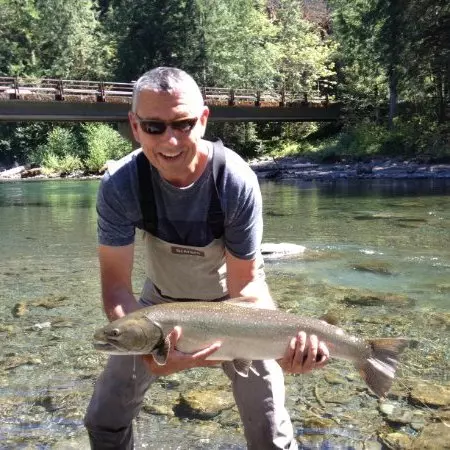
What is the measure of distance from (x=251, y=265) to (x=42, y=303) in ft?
19.2

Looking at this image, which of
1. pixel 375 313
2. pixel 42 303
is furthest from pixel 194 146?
pixel 42 303

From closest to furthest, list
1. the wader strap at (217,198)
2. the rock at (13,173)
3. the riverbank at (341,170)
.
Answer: the wader strap at (217,198) → the riverbank at (341,170) → the rock at (13,173)

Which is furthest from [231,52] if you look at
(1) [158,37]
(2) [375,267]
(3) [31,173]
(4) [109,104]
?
(2) [375,267]

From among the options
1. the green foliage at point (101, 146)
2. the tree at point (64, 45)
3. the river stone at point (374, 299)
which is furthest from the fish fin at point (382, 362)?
the tree at point (64, 45)

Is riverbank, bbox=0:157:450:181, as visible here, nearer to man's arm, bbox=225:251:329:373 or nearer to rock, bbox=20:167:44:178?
rock, bbox=20:167:44:178

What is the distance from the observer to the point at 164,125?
299cm

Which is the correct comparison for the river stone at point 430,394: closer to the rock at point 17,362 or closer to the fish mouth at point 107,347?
the fish mouth at point 107,347

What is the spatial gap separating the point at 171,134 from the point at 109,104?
34.7 metres

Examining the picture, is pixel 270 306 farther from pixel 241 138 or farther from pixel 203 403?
pixel 241 138

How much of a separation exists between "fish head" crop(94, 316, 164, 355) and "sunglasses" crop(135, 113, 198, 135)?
0.88 meters

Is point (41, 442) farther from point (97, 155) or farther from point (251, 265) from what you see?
point (97, 155)

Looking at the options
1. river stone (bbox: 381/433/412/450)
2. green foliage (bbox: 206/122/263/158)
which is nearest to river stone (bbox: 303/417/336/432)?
river stone (bbox: 381/433/412/450)

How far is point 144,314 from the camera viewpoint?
9.50ft

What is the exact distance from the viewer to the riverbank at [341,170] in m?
31.7
